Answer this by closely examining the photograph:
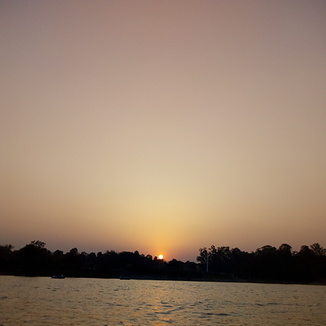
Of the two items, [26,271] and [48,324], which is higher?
[26,271]

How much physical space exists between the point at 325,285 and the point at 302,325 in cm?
17395

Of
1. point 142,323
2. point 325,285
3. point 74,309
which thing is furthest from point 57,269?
point 142,323

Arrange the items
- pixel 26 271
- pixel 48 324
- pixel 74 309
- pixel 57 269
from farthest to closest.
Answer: pixel 57 269, pixel 26 271, pixel 74 309, pixel 48 324

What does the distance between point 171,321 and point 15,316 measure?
18.1 meters

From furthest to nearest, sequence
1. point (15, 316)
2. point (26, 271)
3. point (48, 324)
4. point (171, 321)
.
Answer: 1. point (26, 271)
2. point (171, 321)
3. point (15, 316)
4. point (48, 324)

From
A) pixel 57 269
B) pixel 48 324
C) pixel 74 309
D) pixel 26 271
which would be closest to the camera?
pixel 48 324

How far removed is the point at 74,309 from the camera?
52375 mm

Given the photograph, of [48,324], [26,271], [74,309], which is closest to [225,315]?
[74,309]

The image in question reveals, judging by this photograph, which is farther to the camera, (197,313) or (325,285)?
(325,285)

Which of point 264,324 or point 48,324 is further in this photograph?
point 264,324

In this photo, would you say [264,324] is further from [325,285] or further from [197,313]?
[325,285]

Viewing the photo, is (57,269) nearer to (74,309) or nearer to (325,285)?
(325,285)

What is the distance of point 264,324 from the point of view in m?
45.9

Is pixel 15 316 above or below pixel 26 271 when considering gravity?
below
